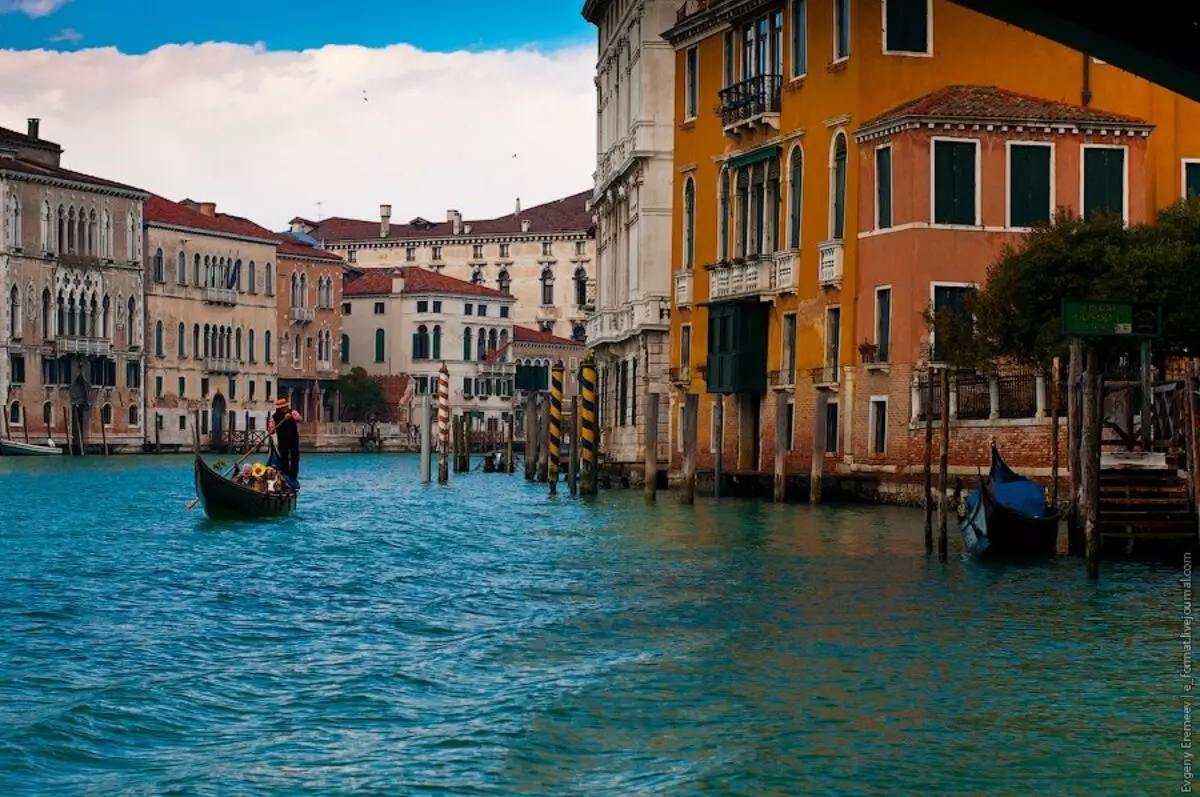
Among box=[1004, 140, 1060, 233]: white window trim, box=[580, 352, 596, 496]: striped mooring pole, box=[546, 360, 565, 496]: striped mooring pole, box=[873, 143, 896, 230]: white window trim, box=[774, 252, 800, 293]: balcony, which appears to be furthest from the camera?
box=[546, 360, 565, 496]: striped mooring pole

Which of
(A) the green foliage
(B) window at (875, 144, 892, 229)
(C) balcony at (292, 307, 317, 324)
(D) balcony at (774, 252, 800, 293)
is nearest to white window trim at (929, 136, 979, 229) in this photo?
(B) window at (875, 144, 892, 229)

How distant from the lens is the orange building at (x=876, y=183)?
2780 cm

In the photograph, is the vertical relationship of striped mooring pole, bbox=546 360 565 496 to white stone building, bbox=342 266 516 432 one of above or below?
below

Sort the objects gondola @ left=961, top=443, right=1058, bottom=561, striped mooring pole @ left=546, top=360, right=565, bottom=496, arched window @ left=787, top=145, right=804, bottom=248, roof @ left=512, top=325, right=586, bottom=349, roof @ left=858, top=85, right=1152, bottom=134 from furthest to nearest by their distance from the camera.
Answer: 1. roof @ left=512, top=325, right=586, bottom=349
2. striped mooring pole @ left=546, top=360, right=565, bottom=496
3. arched window @ left=787, top=145, right=804, bottom=248
4. roof @ left=858, top=85, right=1152, bottom=134
5. gondola @ left=961, top=443, right=1058, bottom=561

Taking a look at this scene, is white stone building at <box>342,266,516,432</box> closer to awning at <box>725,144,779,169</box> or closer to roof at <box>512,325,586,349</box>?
roof at <box>512,325,586,349</box>

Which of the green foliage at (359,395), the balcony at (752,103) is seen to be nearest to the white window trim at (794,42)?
the balcony at (752,103)

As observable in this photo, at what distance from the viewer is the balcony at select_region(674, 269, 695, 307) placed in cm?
3519

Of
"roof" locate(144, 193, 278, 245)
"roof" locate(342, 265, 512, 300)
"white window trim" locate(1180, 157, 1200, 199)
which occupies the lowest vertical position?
"white window trim" locate(1180, 157, 1200, 199)

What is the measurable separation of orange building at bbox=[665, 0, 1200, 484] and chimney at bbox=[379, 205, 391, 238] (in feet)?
213

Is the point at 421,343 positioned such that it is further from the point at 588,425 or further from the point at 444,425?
the point at 588,425

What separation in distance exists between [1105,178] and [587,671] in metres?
17.7

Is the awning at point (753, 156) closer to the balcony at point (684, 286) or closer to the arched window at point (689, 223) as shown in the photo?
the arched window at point (689, 223)

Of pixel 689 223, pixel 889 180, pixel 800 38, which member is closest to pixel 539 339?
pixel 689 223

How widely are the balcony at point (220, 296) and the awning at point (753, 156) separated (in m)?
43.9
